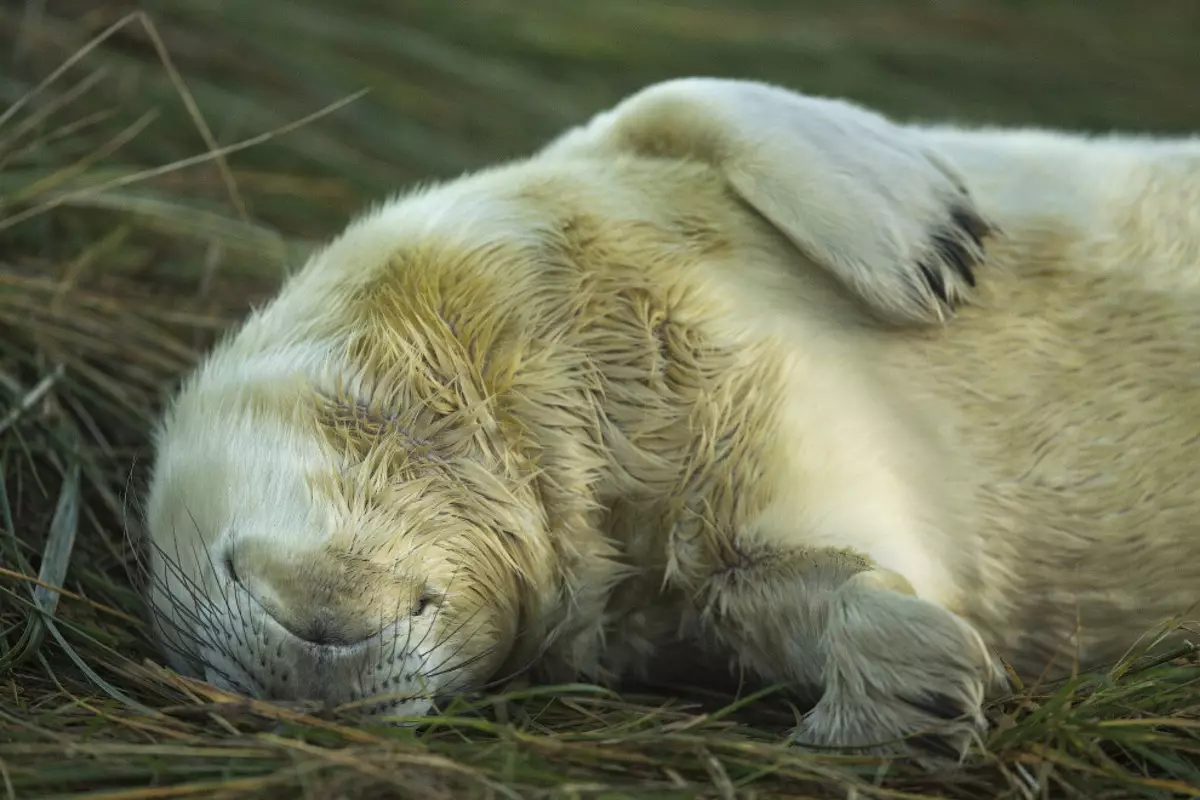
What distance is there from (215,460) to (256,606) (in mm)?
282

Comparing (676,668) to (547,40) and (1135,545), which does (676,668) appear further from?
(547,40)

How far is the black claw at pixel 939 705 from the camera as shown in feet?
5.55

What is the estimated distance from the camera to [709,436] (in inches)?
77.1

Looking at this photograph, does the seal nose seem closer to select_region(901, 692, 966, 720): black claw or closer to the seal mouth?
the seal mouth

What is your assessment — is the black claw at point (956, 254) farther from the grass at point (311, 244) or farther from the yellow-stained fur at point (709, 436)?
the grass at point (311, 244)

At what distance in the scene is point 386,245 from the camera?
214 centimetres

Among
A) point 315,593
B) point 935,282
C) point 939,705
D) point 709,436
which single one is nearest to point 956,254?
point 935,282

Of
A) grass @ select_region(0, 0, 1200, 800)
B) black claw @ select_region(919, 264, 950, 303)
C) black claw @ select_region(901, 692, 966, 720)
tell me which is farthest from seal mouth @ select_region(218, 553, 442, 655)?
black claw @ select_region(919, 264, 950, 303)

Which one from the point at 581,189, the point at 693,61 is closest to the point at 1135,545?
the point at 581,189

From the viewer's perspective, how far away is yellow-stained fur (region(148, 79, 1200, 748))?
1.80 metres

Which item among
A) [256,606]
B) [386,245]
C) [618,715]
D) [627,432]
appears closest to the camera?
[256,606]

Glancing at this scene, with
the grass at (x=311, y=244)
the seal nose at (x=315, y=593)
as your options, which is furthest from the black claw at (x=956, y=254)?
the seal nose at (x=315, y=593)

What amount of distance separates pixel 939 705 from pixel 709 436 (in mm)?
527

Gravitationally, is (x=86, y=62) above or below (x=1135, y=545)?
above
